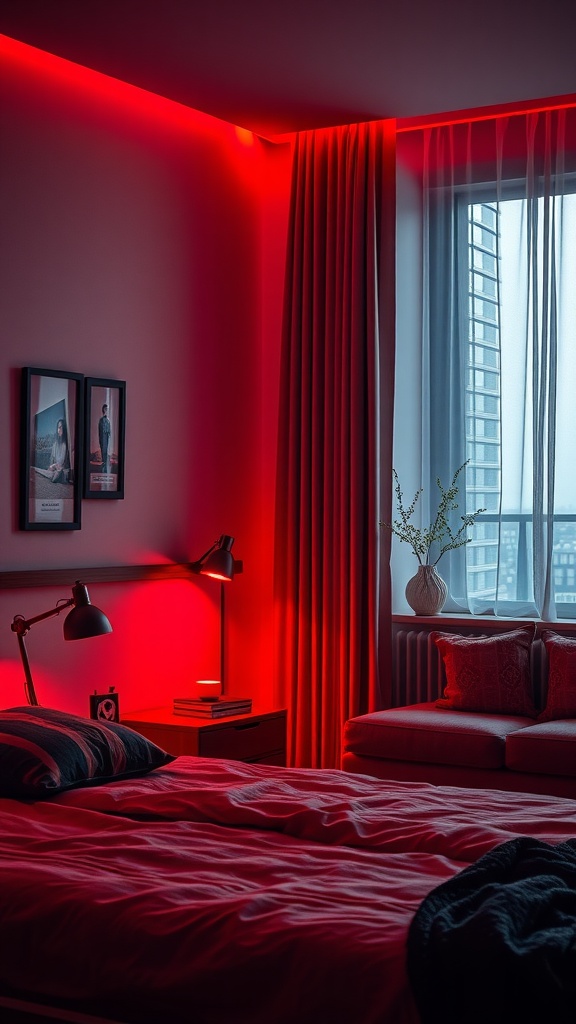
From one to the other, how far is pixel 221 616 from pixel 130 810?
204 centimetres

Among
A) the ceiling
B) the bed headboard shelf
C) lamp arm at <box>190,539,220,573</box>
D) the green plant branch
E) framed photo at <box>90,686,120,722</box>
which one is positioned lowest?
framed photo at <box>90,686,120,722</box>

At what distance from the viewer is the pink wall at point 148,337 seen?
3.88 metres

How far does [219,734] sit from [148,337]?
5.10 feet

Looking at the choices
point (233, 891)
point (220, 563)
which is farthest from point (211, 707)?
point (233, 891)

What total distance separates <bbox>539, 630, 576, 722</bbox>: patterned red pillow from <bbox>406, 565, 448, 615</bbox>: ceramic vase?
0.65m

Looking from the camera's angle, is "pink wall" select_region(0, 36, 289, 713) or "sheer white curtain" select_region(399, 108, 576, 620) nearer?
"pink wall" select_region(0, 36, 289, 713)

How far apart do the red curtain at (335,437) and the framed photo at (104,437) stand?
850mm

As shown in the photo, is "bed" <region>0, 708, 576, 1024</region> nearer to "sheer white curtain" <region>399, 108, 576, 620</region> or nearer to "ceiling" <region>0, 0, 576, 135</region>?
"sheer white curtain" <region>399, 108, 576, 620</region>

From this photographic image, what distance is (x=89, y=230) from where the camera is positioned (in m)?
4.15

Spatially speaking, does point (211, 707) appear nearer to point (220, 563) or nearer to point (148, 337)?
point (220, 563)

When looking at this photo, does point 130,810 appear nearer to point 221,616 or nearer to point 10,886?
point 10,886

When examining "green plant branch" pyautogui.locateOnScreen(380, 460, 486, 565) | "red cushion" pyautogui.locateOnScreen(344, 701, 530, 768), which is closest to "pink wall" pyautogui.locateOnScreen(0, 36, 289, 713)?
"green plant branch" pyautogui.locateOnScreen(380, 460, 486, 565)

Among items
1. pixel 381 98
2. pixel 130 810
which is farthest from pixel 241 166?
pixel 130 810

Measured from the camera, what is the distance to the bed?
187 centimetres
